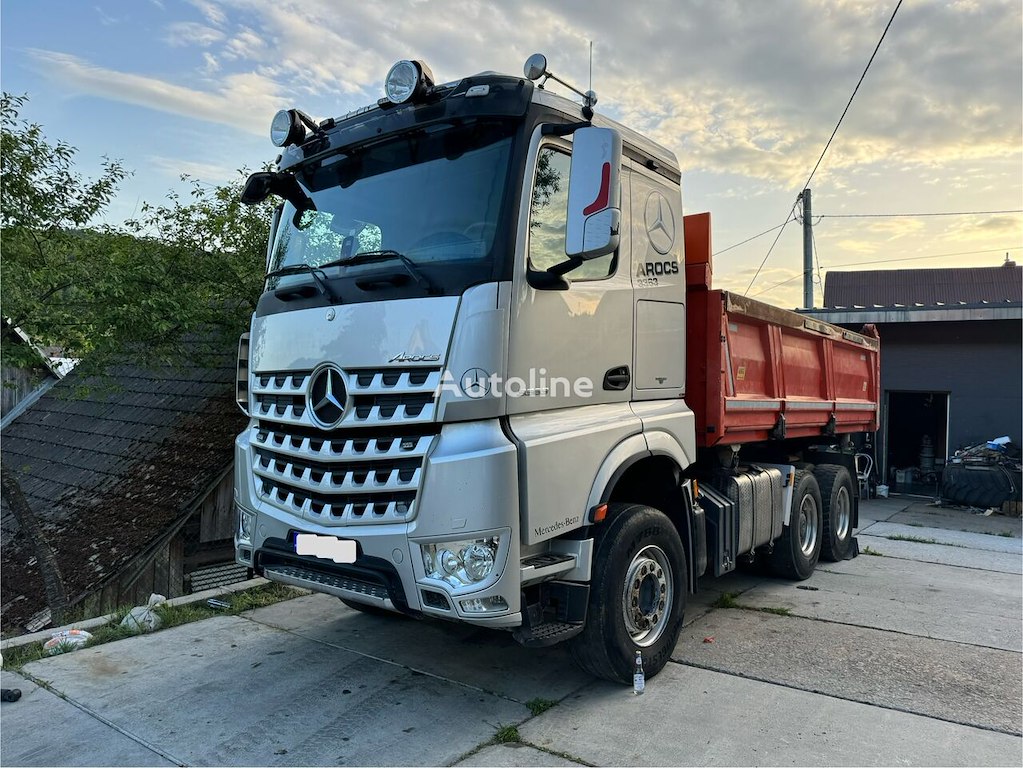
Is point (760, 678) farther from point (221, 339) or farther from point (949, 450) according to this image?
point (949, 450)

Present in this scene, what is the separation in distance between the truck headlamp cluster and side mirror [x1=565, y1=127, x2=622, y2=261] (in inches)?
33.0

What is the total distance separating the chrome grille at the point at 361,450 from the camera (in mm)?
3277

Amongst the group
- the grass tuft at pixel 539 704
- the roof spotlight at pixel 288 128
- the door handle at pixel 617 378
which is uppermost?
the roof spotlight at pixel 288 128

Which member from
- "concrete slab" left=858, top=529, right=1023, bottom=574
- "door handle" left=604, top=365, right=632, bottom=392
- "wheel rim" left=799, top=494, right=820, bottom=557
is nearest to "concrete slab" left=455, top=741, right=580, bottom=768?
"door handle" left=604, top=365, right=632, bottom=392

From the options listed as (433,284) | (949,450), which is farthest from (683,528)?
(949,450)

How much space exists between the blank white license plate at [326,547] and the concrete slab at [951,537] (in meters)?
7.88

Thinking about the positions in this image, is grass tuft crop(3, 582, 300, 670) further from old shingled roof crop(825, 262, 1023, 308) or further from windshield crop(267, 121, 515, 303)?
old shingled roof crop(825, 262, 1023, 308)

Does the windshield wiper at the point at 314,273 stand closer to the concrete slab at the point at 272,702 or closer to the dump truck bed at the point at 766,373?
the concrete slab at the point at 272,702

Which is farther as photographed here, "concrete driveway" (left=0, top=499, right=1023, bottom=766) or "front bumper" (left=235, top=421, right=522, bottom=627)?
"concrete driveway" (left=0, top=499, right=1023, bottom=766)

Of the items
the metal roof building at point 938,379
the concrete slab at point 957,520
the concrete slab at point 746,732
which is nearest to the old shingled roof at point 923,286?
the metal roof building at point 938,379

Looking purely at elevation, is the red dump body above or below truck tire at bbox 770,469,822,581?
above

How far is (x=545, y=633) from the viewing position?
3428 millimetres

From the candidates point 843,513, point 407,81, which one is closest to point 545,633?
point 407,81

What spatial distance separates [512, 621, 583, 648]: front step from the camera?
338 cm
